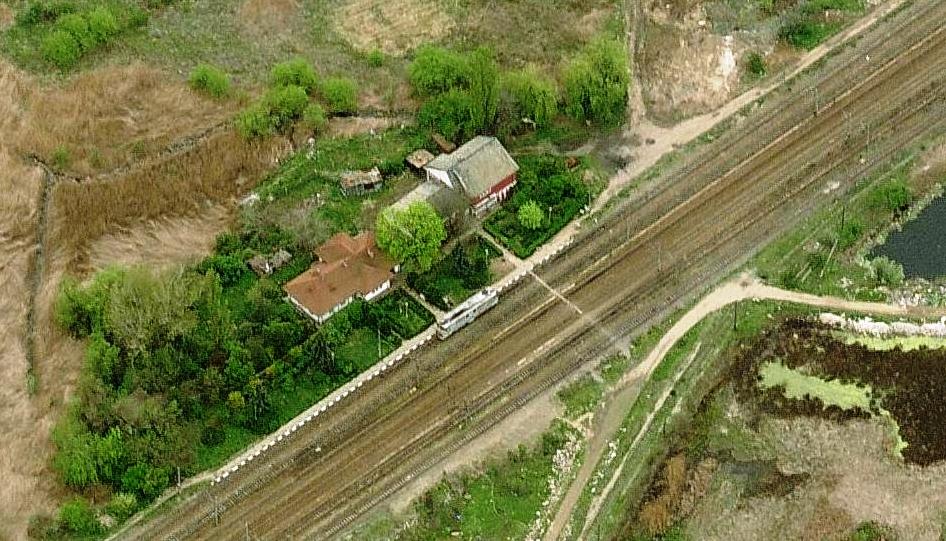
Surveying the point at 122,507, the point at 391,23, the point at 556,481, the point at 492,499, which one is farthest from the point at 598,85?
the point at 122,507

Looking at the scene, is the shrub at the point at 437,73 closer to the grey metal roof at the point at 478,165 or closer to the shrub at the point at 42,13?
the grey metal roof at the point at 478,165

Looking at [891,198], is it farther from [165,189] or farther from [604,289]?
[165,189]

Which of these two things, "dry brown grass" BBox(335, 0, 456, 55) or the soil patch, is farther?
"dry brown grass" BBox(335, 0, 456, 55)

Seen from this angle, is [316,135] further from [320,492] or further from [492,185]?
[320,492]

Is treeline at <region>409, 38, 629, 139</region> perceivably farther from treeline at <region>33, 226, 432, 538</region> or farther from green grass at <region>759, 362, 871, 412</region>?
green grass at <region>759, 362, 871, 412</region>

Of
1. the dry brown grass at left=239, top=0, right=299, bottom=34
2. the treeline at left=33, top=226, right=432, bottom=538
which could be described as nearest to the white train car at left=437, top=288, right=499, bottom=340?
the treeline at left=33, top=226, right=432, bottom=538

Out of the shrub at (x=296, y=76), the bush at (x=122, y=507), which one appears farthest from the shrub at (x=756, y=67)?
the bush at (x=122, y=507)
